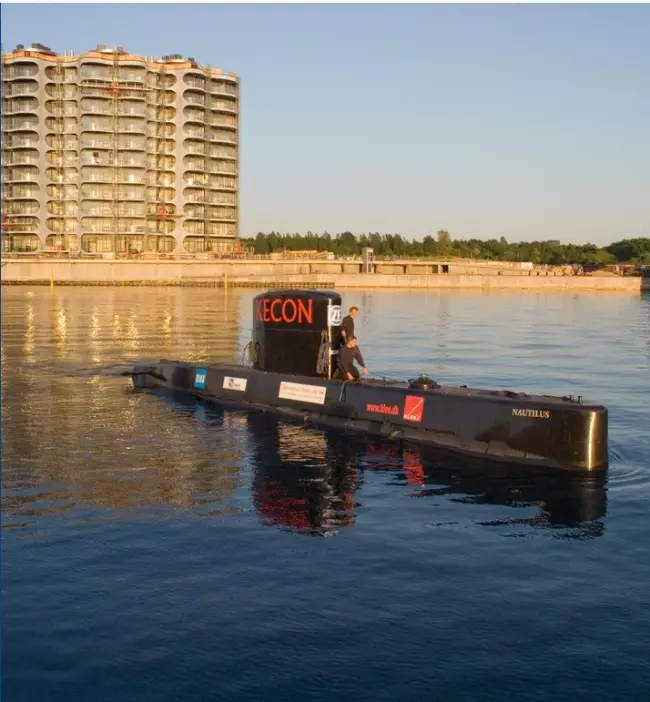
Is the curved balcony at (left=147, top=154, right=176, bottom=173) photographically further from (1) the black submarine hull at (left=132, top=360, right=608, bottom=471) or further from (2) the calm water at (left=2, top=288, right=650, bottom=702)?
(2) the calm water at (left=2, top=288, right=650, bottom=702)

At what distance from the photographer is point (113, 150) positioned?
565 ft

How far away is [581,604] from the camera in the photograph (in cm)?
1323

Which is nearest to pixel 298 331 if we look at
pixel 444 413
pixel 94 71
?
pixel 444 413

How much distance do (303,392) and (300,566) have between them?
549 inches

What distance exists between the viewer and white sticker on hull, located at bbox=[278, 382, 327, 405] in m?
28.0

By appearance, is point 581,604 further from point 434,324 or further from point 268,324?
point 434,324

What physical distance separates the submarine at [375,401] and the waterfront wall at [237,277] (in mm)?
117440

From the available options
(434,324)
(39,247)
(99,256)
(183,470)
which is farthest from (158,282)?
(183,470)

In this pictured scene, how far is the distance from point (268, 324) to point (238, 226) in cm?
16126

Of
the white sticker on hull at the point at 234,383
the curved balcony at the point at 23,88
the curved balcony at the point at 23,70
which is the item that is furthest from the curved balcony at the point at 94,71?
the white sticker on hull at the point at 234,383

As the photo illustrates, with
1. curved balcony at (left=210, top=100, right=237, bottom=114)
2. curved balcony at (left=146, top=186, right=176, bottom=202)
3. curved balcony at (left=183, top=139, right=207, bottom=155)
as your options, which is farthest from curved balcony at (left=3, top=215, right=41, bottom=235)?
curved balcony at (left=210, top=100, right=237, bottom=114)

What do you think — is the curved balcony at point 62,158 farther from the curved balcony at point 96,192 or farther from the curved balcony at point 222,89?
the curved balcony at point 222,89

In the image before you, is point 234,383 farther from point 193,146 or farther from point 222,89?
point 222,89

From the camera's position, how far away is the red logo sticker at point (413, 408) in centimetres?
2488
